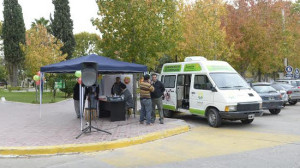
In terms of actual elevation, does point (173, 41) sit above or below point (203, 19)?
below

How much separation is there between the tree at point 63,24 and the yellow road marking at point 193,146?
1370 inches

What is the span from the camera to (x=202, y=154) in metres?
6.64

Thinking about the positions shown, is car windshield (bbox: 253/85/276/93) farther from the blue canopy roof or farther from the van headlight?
the blue canopy roof

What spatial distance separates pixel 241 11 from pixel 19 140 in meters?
22.1

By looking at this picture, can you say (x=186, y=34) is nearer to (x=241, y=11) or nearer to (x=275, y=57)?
(x=241, y=11)

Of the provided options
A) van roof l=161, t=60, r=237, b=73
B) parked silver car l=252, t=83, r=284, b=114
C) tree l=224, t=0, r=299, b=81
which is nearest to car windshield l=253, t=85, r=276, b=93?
parked silver car l=252, t=83, r=284, b=114

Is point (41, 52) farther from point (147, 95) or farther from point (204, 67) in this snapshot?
point (204, 67)

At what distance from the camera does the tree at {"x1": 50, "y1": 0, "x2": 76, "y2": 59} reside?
40219 millimetres

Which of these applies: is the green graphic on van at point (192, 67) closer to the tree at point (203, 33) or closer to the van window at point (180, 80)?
the van window at point (180, 80)

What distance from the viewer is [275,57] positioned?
24.4 metres

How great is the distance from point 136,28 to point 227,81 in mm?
4876

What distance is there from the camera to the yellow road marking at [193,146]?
634 cm

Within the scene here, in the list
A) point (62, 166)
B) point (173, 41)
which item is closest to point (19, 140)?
point (62, 166)

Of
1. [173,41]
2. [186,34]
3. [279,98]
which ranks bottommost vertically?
[279,98]
